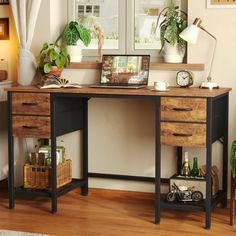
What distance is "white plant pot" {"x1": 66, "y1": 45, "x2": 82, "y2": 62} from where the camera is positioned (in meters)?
4.81

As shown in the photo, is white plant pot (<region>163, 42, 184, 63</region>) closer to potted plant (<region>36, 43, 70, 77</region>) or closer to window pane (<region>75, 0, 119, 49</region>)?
window pane (<region>75, 0, 119, 49</region>)

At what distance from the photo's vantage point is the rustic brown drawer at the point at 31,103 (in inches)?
168

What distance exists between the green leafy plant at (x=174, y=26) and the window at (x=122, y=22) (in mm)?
118

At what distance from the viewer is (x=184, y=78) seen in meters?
4.46

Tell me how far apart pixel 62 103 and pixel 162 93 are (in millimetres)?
788

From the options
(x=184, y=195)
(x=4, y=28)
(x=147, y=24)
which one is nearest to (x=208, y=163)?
(x=184, y=195)

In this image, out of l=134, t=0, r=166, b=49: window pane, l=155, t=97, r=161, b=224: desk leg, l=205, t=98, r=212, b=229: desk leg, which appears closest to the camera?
l=205, t=98, r=212, b=229: desk leg

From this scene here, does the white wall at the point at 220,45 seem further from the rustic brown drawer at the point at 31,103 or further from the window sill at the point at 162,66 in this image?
the rustic brown drawer at the point at 31,103

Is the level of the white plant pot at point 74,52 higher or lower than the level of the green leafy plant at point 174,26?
lower

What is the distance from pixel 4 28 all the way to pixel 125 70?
112cm

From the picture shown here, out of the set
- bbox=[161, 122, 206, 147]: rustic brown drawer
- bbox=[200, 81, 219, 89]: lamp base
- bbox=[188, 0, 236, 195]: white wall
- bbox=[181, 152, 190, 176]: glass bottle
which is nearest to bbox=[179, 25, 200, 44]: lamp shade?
bbox=[188, 0, 236, 195]: white wall

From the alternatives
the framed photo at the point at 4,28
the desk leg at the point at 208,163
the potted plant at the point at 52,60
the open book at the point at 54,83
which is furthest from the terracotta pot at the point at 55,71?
the desk leg at the point at 208,163

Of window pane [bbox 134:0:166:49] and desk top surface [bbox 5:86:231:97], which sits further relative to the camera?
window pane [bbox 134:0:166:49]

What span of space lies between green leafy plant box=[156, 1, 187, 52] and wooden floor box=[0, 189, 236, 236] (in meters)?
1.17
